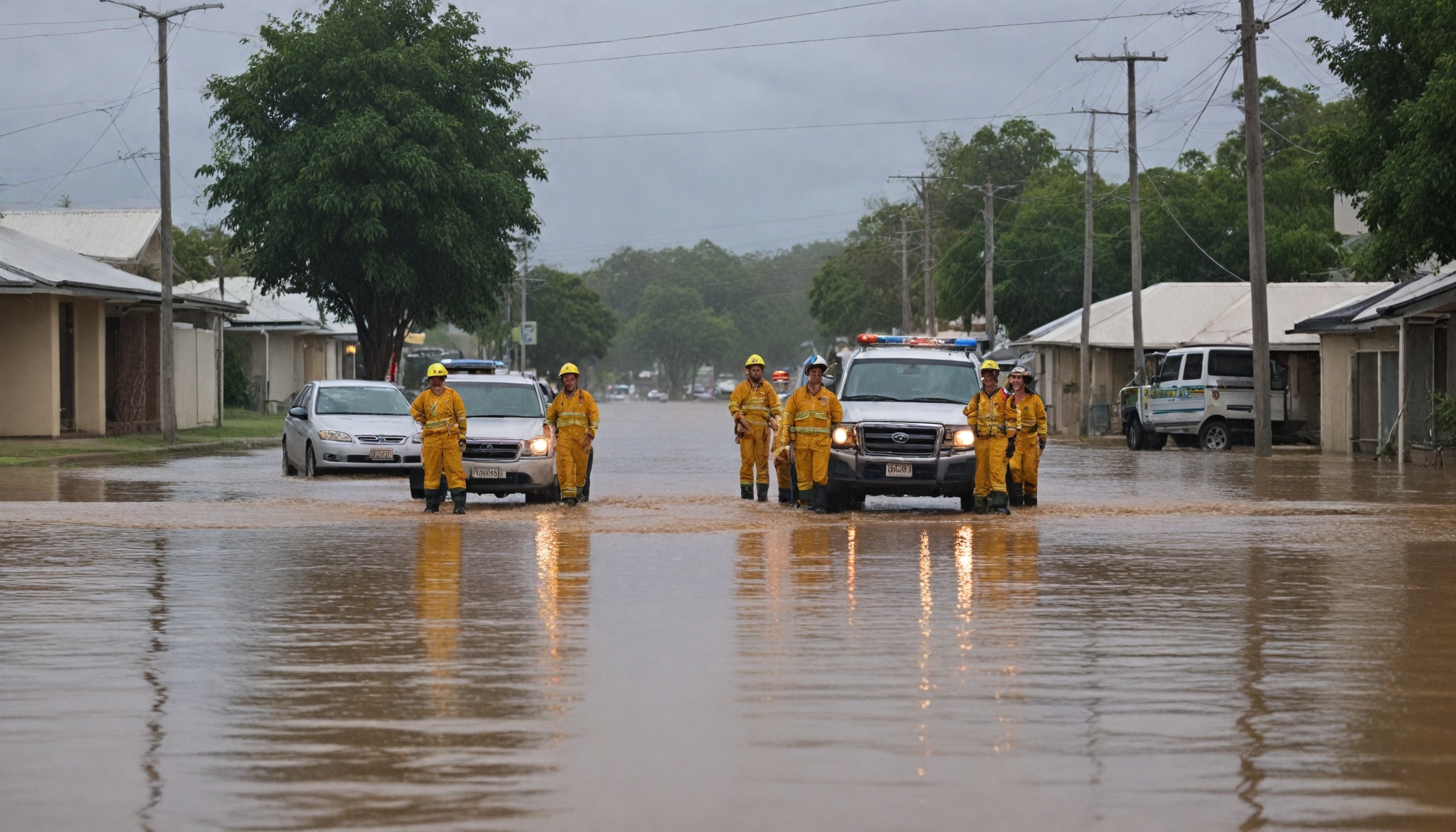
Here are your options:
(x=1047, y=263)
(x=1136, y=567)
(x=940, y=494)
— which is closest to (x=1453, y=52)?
(x=940, y=494)

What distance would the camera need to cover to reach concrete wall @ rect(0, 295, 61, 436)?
120 ft

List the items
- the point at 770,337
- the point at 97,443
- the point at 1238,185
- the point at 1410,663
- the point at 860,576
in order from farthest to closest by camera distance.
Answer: the point at 770,337, the point at 1238,185, the point at 97,443, the point at 860,576, the point at 1410,663

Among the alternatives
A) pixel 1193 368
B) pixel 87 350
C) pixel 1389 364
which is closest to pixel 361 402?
pixel 87 350

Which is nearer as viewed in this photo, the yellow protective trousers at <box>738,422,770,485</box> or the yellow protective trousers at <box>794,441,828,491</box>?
the yellow protective trousers at <box>794,441,828,491</box>

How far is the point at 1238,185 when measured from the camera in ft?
206

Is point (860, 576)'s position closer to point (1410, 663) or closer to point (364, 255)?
point (1410, 663)

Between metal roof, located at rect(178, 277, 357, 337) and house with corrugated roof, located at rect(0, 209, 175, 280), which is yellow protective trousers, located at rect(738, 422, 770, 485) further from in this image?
house with corrugated roof, located at rect(0, 209, 175, 280)

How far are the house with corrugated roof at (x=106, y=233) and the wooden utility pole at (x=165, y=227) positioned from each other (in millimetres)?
19824

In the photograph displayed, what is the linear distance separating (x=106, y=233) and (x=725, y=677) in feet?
182

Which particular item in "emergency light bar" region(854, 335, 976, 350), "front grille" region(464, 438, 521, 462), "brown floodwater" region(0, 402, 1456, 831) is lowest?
"brown floodwater" region(0, 402, 1456, 831)

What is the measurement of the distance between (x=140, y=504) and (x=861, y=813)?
55.0 ft

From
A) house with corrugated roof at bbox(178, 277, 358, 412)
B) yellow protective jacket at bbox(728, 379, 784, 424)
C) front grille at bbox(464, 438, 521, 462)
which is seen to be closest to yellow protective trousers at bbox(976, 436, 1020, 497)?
yellow protective jacket at bbox(728, 379, 784, 424)

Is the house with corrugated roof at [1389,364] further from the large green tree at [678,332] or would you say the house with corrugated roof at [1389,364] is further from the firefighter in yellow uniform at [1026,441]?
the large green tree at [678,332]

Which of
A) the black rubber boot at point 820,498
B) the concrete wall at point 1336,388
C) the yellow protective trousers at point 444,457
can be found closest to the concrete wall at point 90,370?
the yellow protective trousers at point 444,457
